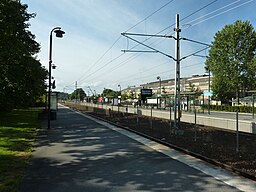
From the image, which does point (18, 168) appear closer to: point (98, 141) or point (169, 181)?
point (169, 181)

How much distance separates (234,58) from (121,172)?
166 ft

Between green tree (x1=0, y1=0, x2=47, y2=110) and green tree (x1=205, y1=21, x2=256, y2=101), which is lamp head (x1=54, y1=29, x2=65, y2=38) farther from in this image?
green tree (x1=205, y1=21, x2=256, y2=101)

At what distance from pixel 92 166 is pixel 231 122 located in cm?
1052

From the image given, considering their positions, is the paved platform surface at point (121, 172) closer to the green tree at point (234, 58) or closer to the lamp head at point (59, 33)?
the lamp head at point (59, 33)

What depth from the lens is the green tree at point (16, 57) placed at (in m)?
15.6

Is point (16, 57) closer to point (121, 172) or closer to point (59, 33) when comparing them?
point (59, 33)

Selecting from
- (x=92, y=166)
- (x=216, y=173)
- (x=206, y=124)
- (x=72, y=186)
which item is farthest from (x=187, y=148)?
(x=206, y=124)

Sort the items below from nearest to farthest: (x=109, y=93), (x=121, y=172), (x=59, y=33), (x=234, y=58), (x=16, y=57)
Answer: (x=121, y=172) < (x=59, y=33) < (x=16, y=57) < (x=234, y=58) < (x=109, y=93)

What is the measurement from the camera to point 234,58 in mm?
52844

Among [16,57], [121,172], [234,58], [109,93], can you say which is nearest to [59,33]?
[16,57]

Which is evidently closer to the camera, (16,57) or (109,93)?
(16,57)

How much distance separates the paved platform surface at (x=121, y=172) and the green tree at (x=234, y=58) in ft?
145

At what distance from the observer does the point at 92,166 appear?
26.8ft

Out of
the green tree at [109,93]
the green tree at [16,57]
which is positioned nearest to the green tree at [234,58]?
the green tree at [16,57]
